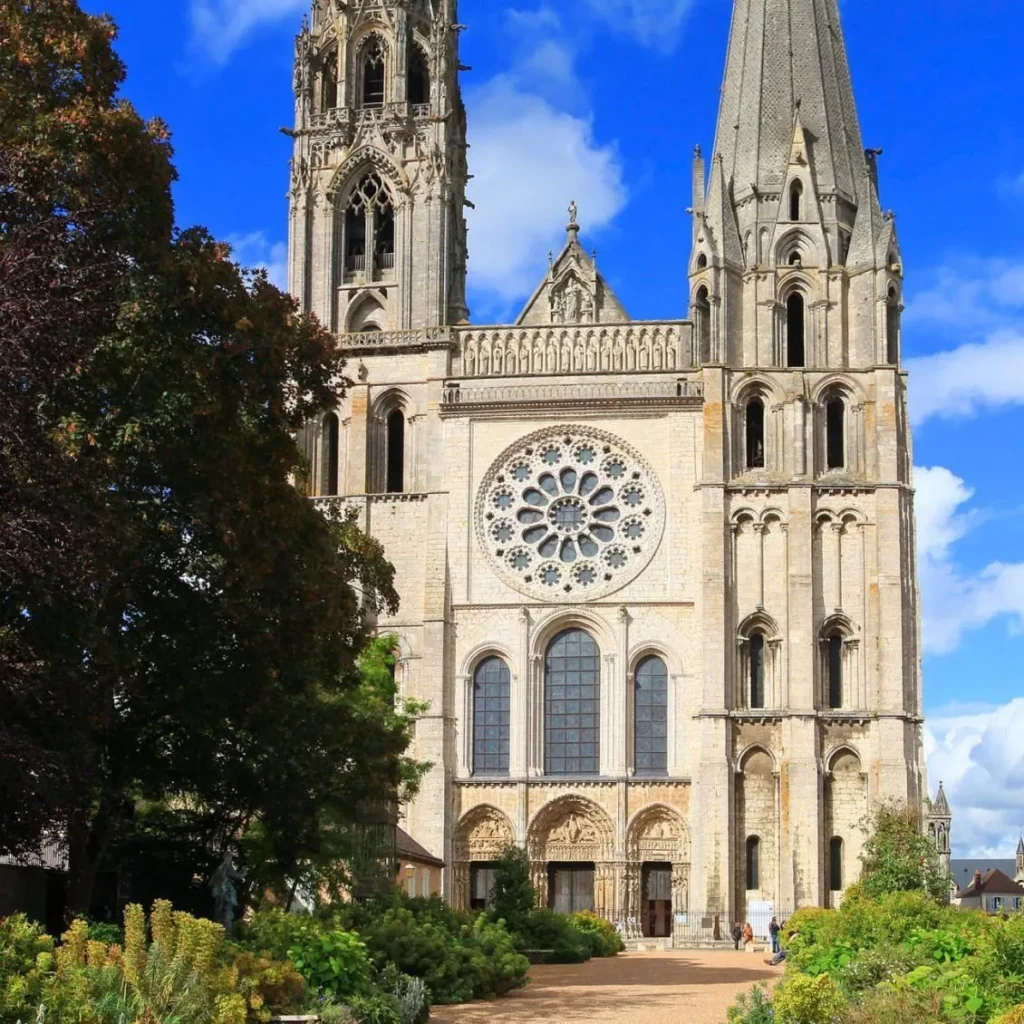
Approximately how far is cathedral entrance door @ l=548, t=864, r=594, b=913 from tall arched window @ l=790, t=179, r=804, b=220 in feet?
63.7

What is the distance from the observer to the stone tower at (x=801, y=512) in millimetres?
47406

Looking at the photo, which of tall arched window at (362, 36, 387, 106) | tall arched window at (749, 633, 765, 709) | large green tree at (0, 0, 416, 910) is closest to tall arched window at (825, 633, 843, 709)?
tall arched window at (749, 633, 765, 709)

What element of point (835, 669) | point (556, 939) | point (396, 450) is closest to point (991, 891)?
point (835, 669)

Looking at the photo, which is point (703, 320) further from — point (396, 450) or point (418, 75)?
point (418, 75)

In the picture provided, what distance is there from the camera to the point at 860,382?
165 ft

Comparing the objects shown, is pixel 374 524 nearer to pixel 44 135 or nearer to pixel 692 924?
pixel 692 924

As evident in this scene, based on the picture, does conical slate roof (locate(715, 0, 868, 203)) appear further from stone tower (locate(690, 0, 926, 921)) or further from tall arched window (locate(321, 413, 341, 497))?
tall arched window (locate(321, 413, 341, 497))

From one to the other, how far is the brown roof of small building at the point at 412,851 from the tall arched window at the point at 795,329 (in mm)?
17075

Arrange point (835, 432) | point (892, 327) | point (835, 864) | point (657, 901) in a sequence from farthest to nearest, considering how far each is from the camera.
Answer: point (892, 327) < point (835, 432) < point (657, 901) < point (835, 864)

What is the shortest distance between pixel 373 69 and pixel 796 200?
13983 mm

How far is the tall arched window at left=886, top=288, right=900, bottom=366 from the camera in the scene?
166 feet

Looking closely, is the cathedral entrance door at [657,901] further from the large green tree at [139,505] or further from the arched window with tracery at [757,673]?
the large green tree at [139,505]

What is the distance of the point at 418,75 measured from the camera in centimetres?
5638

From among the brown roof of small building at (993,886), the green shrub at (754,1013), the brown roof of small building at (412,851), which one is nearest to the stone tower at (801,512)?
the brown roof of small building at (412,851)
